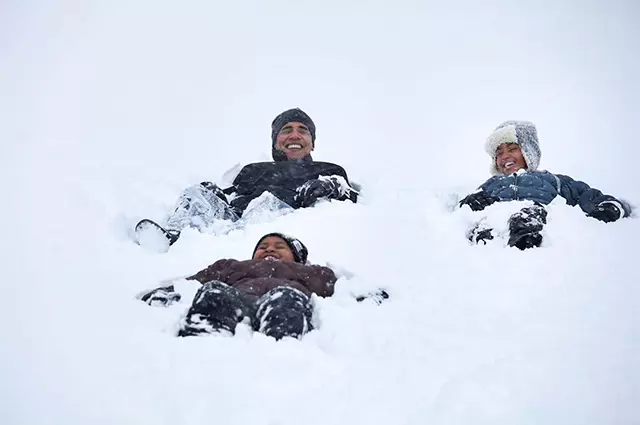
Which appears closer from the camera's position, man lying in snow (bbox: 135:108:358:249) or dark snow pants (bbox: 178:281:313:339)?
dark snow pants (bbox: 178:281:313:339)

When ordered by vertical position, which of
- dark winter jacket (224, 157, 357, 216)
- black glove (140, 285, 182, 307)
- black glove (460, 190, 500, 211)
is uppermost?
dark winter jacket (224, 157, 357, 216)

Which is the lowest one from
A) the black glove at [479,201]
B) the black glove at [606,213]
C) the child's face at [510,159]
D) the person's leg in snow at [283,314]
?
the person's leg in snow at [283,314]

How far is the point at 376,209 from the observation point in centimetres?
537

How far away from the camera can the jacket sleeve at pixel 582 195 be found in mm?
5367

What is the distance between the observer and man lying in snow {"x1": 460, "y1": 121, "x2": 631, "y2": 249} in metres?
4.18

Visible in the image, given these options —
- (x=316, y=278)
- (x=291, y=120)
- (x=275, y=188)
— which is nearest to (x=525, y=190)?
(x=275, y=188)

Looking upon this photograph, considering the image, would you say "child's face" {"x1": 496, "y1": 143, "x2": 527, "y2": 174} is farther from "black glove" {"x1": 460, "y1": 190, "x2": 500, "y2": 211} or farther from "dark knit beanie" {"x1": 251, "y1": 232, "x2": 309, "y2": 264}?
"dark knit beanie" {"x1": 251, "y1": 232, "x2": 309, "y2": 264}

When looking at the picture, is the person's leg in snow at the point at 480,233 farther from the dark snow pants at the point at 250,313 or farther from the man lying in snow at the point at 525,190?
the dark snow pants at the point at 250,313

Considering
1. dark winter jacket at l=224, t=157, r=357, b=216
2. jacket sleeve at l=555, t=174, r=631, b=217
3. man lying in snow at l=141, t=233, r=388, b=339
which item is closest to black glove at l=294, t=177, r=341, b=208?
dark winter jacket at l=224, t=157, r=357, b=216

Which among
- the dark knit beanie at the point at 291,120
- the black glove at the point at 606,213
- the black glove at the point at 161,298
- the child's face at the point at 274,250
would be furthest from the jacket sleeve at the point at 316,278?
the dark knit beanie at the point at 291,120

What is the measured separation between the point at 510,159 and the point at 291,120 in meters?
2.66

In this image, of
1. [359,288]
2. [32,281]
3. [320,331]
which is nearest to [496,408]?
[320,331]

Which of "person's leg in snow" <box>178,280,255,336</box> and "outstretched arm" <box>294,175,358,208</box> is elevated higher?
"outstretched arm" <box>294,175,358,208</box>

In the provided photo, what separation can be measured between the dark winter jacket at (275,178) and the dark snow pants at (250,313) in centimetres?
342
